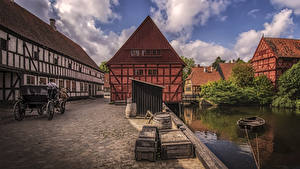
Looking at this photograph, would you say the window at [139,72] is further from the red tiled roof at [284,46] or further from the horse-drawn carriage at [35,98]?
the red tiled roof at [284,46]

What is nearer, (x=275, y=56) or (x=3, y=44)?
(x=3, y=44)

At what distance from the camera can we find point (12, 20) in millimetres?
13602

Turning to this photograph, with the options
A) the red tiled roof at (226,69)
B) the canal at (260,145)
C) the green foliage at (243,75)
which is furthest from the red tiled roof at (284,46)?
the canal at (260,145)

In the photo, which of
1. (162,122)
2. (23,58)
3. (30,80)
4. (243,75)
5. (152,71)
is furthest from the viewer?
(243,75)

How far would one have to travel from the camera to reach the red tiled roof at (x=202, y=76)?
39.7 meters

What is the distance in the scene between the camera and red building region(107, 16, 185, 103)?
783 inches

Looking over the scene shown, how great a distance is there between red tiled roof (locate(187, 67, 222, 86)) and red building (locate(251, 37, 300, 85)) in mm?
9139

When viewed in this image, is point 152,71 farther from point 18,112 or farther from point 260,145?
point 18,112

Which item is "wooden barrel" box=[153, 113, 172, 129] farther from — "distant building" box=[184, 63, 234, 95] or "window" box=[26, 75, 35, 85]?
"distant building" box=[184, 63, 234, 95]

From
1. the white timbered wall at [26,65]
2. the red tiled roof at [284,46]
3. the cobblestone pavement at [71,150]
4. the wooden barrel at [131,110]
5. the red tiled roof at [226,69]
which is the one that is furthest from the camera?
the red tiled roof at [226,69]

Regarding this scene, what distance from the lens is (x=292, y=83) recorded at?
25.6 metres

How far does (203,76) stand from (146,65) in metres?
25.5

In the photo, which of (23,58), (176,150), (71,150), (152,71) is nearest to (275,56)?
(152,71)

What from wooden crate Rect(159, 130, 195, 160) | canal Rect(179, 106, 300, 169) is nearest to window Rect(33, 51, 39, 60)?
wooden crate Rect(159, 130, 195, 160)
